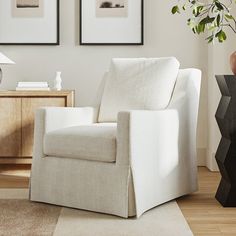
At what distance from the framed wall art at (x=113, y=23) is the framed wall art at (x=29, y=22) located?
0.26 metres

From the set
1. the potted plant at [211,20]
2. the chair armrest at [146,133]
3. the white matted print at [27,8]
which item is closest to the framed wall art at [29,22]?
the white matted print at [27,8]

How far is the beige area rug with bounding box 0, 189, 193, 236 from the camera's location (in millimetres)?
2443

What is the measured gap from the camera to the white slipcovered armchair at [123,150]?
2.69 metres

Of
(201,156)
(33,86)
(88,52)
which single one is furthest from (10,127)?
(201,156)

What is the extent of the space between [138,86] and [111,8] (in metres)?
1.36

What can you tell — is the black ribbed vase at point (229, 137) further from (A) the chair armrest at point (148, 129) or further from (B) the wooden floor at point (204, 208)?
(A) the chair armrest at point (148, 129)

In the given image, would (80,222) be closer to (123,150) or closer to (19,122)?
(123,150)

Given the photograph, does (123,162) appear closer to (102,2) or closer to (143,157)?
(143,157)

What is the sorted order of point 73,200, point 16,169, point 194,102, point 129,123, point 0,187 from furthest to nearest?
point 16,169 → point 0,187 → point 194,102 → point 73,200 → point 129,123

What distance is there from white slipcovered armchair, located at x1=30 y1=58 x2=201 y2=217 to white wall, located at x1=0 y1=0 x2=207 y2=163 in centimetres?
107

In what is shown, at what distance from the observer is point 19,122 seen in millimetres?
4016

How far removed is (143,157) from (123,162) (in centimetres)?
14

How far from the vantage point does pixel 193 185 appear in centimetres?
327

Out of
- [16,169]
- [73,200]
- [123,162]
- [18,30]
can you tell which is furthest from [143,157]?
[18,30]
